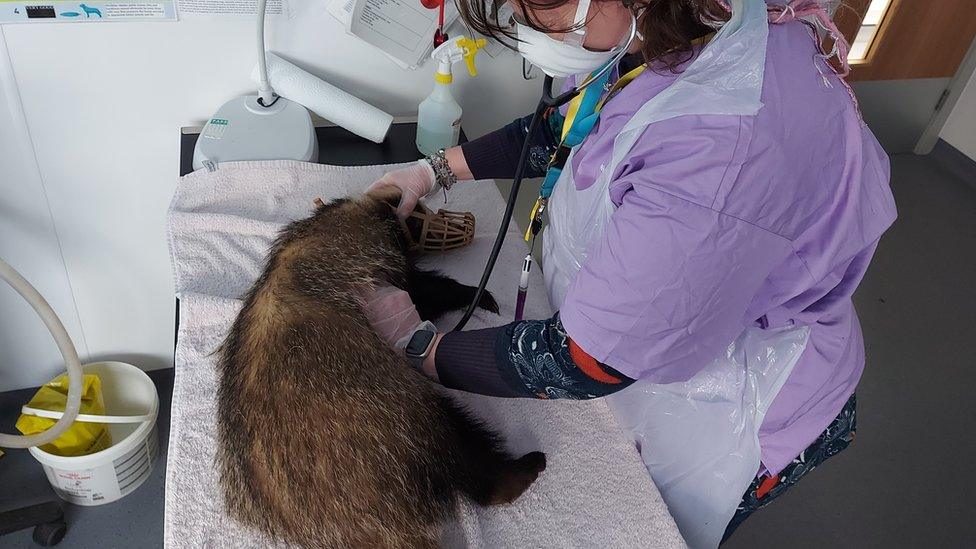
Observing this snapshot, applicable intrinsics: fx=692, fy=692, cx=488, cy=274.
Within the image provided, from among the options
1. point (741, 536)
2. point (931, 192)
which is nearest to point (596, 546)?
point (741, 536)

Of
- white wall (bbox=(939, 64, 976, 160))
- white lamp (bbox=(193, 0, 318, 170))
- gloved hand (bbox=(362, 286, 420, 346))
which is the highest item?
white lamp (bbox=(193, 0, 318, 170))

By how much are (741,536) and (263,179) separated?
58.7 inches

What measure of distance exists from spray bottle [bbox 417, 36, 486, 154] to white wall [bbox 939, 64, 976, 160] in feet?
8.88

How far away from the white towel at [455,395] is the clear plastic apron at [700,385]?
6 centimetres

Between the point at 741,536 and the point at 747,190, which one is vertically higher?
the point at 747,190

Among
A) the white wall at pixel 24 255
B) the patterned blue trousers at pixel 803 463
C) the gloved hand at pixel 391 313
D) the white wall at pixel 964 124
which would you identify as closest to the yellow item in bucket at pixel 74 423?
the white wall at pixel 24 255

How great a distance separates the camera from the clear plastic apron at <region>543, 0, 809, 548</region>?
0.76 metres

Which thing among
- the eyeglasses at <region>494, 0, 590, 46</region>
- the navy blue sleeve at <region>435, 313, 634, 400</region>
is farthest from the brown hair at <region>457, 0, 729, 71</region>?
the navy blue sleeve at <region>435, 313, 634, 400</region>

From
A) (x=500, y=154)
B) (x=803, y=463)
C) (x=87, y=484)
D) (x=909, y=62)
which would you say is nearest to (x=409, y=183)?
(x=500, y=154)

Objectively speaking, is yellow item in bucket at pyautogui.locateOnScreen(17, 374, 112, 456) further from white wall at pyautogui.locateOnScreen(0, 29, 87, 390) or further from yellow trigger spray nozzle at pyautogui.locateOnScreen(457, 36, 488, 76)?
yellow trigger spray nozzle at pyautogui.locateOnScreen(457, 36, 488, 76)

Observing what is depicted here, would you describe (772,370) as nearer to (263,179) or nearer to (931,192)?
(263,179)

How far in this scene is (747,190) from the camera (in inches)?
27.5

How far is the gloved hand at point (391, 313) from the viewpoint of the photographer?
3.66 ft

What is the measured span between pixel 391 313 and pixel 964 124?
10.4 feet
